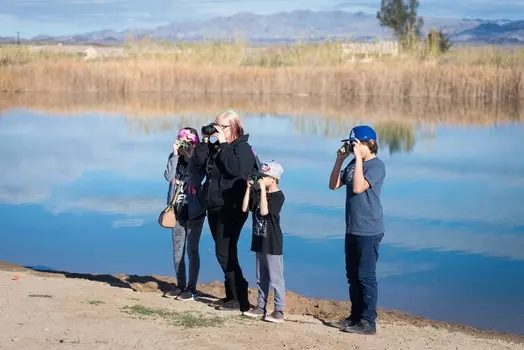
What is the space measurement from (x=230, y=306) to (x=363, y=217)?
4.60 ft

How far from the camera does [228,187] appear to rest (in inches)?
311

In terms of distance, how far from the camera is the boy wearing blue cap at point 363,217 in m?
7.24

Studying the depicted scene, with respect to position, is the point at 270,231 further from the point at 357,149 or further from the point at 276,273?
the point at 357,149

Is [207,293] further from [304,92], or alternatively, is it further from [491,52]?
[491,52]

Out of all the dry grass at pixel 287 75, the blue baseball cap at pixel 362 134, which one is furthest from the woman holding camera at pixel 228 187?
the dry grass at pixel 287 75

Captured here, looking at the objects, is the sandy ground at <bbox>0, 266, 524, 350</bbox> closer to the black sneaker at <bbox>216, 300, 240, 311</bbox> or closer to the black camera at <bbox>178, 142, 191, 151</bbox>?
the black sneaker at <bbox>216, 300, 240, 311</bbox>

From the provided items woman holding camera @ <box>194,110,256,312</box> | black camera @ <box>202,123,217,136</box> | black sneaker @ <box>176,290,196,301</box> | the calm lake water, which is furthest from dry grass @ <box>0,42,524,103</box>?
black camera @ <box>202,123,217,136</box>

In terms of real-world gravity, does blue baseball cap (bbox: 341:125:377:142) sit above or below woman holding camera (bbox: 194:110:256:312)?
above

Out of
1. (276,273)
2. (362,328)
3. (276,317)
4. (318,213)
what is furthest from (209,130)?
(318,213)

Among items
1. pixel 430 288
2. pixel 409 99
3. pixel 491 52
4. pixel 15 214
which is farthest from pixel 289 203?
pixel 491 52

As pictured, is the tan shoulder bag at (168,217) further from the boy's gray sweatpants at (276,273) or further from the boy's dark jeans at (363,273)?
the boy's dark jeans at (363,273)

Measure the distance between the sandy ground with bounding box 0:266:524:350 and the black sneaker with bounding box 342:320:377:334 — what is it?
0.23 ft

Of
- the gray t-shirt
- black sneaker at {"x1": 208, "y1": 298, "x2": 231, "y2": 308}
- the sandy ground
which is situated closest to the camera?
the sandy ground

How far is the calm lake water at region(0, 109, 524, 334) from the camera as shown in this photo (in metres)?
10.2
